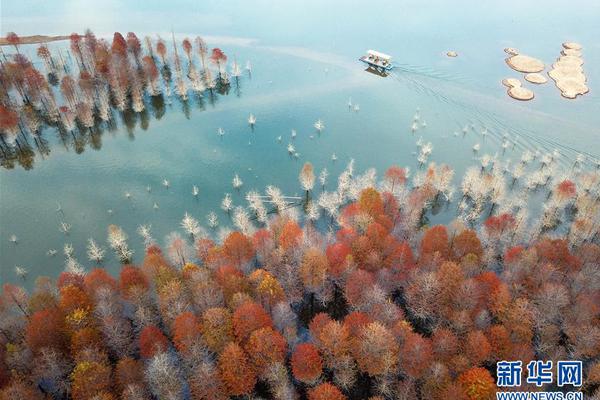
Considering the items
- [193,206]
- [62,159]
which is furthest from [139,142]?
[193,206]

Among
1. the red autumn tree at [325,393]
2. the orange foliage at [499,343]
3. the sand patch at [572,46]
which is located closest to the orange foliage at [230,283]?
the red autumn tree at [325,393]

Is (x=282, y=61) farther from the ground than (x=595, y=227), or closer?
farther from the ground

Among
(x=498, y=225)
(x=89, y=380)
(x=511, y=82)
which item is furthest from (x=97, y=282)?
(x=511, y=82)

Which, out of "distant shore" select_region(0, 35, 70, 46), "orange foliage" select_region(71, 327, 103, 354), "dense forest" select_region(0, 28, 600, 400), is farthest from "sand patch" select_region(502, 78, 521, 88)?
"distant shore" select_region(0, 35, 70, 46)

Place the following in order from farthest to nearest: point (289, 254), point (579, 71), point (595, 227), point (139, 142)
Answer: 1. point (579, 71)
2. point (139, 142)
3. point (595, 227)
4. point (289, 254)

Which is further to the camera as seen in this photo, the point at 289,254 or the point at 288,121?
the point at 288,121


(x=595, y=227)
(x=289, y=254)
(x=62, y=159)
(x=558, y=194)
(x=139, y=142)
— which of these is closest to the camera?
(x=289, y=254)

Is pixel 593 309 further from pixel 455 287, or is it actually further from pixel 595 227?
pixel 595 227
